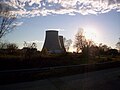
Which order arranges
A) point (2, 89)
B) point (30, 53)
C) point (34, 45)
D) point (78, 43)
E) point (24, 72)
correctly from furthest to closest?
point (78, 43), point (34, 45), point (30, 53), point (24, 72), point (2, 89)

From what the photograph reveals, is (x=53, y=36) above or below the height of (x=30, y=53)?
above

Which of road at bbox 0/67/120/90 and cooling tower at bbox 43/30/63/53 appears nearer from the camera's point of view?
road at bbox 0/67/120/90

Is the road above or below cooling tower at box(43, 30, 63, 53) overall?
below

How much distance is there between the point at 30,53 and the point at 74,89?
2233cm

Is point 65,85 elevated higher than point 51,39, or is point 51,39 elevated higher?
point 51,39

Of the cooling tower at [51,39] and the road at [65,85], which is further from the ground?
the cooling tower at [51,39]

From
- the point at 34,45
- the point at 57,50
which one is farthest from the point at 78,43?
the point at 34,45

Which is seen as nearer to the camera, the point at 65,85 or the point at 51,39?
the point at 65,85

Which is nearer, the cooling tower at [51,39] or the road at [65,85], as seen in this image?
the road at [65,85]

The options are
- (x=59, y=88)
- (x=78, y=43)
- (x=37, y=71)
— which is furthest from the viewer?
(x=78, y=43)

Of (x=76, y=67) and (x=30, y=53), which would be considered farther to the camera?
(x=30, y=53)

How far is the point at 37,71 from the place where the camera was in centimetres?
1609

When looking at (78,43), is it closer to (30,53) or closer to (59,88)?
(30,53)

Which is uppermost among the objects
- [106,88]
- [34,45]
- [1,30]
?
[1,30]
